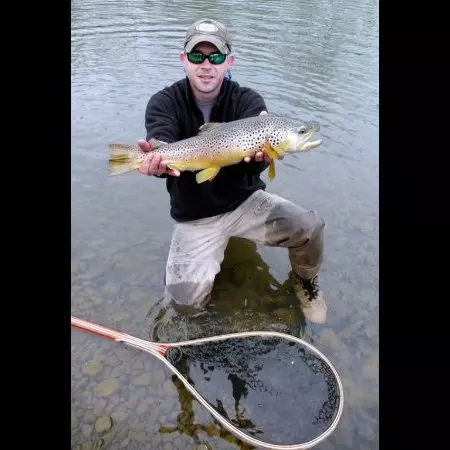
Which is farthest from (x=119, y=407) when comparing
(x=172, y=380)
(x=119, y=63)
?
(x=119, y=63)

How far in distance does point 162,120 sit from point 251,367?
235cm

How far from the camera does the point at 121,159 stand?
394 cm

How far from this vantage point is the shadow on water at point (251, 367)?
3.45 metres

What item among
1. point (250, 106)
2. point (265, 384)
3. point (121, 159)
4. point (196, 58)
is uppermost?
point (196, 58)

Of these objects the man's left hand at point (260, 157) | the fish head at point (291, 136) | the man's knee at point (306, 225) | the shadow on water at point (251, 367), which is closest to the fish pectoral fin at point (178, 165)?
the man's left hand at point (260, 157)

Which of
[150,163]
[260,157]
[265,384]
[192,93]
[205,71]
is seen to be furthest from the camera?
[192,93]

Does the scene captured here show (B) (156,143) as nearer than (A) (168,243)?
Yes

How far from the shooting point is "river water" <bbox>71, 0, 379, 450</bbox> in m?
3.63

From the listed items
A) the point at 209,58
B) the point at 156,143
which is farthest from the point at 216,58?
the point at 156,143

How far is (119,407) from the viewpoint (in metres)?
3.66

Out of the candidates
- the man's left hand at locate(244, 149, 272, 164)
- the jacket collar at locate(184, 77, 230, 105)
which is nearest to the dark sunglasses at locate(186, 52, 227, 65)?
the jacket collar at locate(184, 77, 230, 105)

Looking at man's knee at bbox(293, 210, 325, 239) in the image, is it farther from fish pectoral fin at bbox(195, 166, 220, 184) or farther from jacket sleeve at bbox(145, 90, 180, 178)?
jacket sleeve at bbox(145, 90, 180, 178)

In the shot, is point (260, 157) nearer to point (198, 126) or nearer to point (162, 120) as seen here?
point (198, 126)
